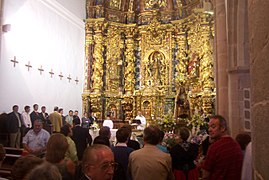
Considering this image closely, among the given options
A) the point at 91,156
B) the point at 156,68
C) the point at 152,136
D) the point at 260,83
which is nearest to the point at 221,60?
the point at 152,136

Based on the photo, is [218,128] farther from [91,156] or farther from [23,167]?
[23,167]

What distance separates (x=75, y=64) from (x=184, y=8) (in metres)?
7.69

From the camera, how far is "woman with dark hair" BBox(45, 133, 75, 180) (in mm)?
3758

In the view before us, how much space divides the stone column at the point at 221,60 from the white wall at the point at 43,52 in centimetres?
854

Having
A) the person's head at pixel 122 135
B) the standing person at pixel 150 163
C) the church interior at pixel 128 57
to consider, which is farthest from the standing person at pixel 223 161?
the church interior at pixel 128 57

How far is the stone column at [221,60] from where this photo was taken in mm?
10375

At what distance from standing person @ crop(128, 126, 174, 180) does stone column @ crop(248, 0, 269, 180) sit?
6.49 feet

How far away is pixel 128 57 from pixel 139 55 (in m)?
0.86

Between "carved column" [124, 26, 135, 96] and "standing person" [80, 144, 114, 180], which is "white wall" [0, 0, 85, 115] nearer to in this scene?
"carved column" [124, 26, 135, 96]

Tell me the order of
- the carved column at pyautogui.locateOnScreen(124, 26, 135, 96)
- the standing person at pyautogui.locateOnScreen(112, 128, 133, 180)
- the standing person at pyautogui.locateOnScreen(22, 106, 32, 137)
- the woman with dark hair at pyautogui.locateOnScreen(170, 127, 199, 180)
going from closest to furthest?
the standing person at pyautogui.locateOnScreen(112, 128, 133, 180)
the woman with dark hair at pyautogui.locateOnScreen(170, 127, 199, 180)
the standing person at pyautogui.locateOnScreen(22, 106, 32, 137)
the carved column at pyautogui.locateOnScreen(124, 26, 135, 96)

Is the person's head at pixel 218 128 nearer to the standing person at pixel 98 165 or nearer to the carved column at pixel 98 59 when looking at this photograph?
the standing person at pixel 98 165

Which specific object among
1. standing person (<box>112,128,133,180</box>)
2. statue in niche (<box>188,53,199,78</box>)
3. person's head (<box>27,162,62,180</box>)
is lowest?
standing person (<box>112,128,133,180</box>)

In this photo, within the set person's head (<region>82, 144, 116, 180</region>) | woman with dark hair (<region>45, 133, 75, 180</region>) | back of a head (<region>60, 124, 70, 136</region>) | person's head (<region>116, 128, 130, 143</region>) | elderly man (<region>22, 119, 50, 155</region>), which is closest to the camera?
person's head (<region>82, 144, 116, 180</region>)

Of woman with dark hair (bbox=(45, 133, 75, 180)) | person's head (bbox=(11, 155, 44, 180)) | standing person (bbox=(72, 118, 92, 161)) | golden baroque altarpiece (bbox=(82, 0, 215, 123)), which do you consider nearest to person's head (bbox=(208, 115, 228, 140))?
woman with dark hair (bbox=(45, 133, 75, 180))
